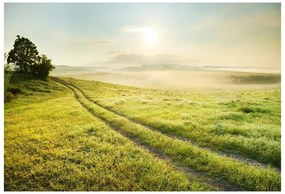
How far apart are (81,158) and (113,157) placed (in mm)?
1716

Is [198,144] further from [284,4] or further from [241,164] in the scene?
[284,4]

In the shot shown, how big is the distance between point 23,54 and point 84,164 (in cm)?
5396

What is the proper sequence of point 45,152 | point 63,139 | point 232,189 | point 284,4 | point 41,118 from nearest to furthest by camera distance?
point 232,189, point 45,152, point 284,4, point 63,139, point 41,118

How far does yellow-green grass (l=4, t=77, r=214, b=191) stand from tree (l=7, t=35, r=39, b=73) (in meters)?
45.5

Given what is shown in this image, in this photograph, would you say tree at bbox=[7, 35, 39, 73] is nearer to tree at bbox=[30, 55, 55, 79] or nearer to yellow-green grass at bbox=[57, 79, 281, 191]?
tree at bbox=[30, 55, 55, 79]

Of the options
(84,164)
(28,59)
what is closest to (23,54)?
(28,59)

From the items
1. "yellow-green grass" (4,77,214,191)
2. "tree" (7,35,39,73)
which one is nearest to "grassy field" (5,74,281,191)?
"yellow-green grass" (4,77,214,191)

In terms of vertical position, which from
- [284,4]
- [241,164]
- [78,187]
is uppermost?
[284,4]

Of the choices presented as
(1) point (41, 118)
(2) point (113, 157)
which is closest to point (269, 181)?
(2) point (113, 157)

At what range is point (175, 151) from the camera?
12.6m

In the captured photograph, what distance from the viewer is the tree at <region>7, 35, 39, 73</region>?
56.3m

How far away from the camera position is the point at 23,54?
56812 millimetres

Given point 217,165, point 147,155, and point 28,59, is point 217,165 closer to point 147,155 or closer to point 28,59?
point 147,155

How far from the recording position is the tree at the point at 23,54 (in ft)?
185
